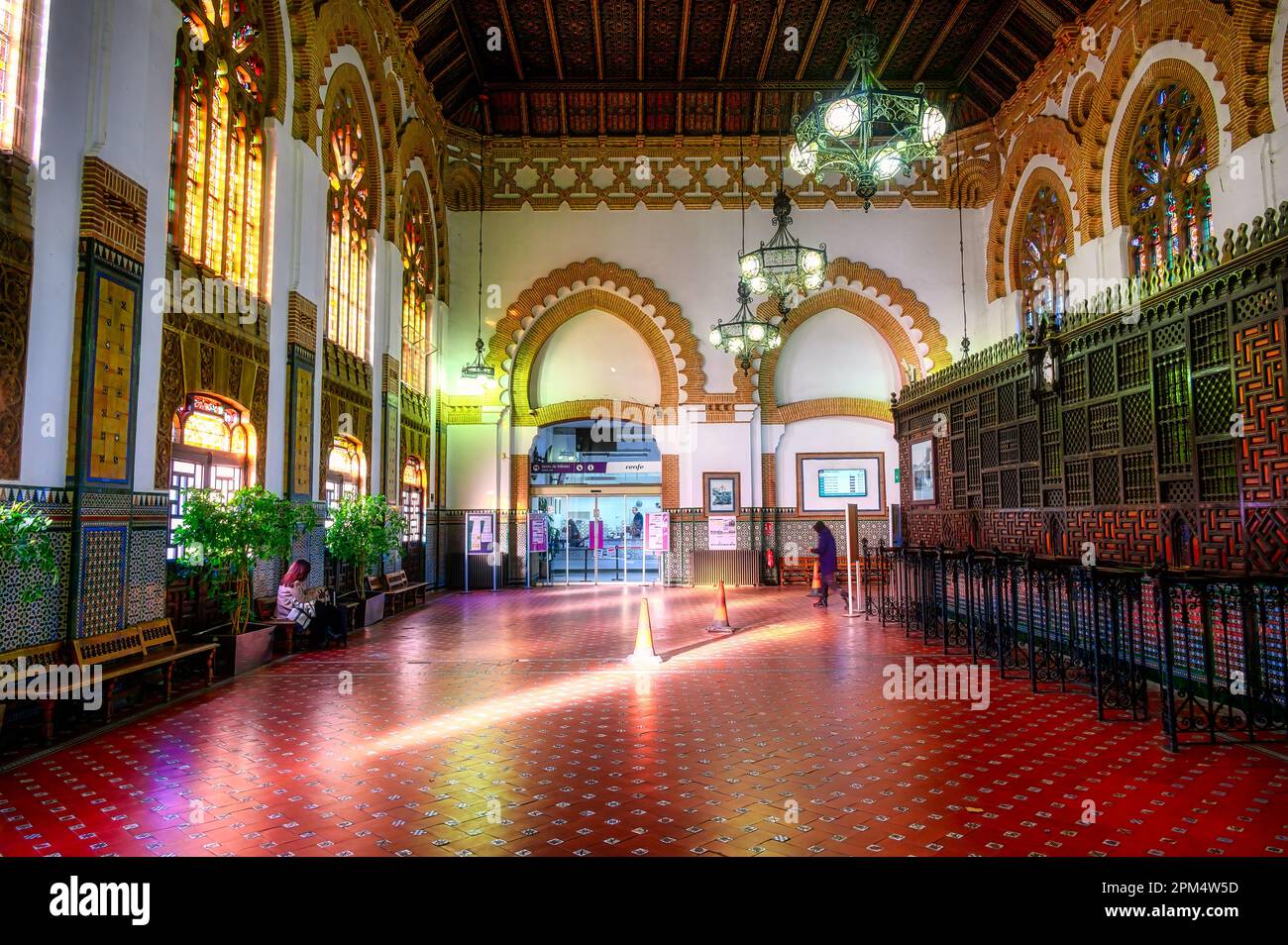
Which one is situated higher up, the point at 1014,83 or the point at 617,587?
the point at 1014,83

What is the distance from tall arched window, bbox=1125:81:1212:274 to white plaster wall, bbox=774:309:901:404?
572 centimetres

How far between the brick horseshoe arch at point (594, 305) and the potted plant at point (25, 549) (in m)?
11.8

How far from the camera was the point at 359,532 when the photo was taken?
1030cm

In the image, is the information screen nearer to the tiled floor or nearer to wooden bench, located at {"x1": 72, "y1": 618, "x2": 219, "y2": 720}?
the tiled floor

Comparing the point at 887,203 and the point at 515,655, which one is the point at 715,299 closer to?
the point at 887,203

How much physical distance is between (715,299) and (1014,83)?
758cm

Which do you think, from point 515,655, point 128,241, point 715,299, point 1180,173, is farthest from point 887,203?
point 128,241

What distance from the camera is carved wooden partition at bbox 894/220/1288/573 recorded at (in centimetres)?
551

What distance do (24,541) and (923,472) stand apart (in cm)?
1158

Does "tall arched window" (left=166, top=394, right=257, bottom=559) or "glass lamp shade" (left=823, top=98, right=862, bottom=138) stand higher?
"glass lamp shade" (left=823, top=98, right=862, bottom=138)

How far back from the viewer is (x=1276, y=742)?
192 inches

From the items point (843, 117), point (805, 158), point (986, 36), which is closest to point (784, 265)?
point (805, 158)

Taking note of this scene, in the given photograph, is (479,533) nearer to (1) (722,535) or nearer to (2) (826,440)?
(1) (722,535)

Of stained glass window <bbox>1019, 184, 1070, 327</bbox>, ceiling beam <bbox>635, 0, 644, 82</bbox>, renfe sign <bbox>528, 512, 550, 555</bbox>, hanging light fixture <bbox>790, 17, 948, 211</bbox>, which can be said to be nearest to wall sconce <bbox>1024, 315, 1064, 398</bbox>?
hanging light fixture <bbox>790, 17, 948, 211</bbox>
